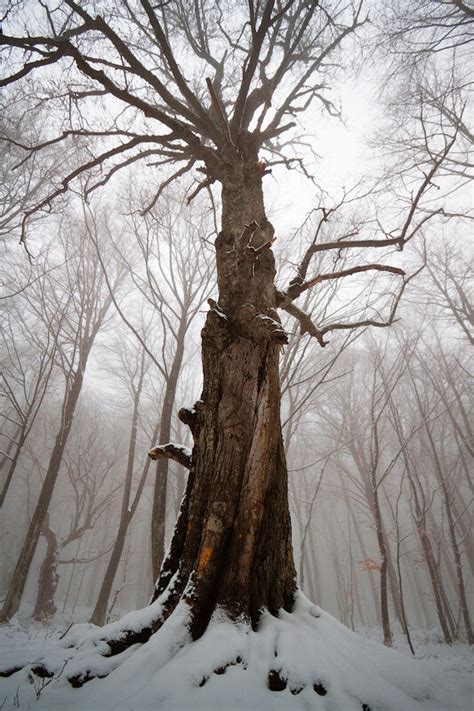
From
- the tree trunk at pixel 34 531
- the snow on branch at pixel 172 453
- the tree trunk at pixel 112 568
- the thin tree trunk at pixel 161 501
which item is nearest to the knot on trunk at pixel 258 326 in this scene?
the snow on branch at pixel 172 453

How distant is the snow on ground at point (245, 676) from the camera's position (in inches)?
37.2

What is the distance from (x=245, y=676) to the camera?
1020mm

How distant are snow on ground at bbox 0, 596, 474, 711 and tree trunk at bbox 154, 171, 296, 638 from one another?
111mm

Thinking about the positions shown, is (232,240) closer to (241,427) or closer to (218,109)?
(218,109)

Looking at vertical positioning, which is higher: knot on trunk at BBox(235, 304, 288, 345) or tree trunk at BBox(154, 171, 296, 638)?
knot on trunk at BBox(235, 304, 288, 345)

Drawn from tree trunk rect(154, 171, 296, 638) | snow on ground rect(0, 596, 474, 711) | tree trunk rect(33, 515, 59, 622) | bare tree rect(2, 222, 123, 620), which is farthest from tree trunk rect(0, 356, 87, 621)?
snow on ground rect(0, 596, 474, 711)

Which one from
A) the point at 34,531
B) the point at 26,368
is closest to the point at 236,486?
the point at 34,531

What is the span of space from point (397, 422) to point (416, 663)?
510 cm

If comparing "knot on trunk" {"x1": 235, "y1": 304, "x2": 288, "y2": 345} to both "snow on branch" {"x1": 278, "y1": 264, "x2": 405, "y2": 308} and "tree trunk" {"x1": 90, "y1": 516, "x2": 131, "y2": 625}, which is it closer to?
"snow on branch" {"x1": 278, "y1": 264, "x2": 405, "y2": 308}

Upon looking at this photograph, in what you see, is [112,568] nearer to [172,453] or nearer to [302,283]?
[172,453]

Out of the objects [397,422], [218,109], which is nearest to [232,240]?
[218,109]

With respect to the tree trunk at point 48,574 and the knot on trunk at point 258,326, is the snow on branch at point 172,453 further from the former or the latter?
the tree trunk at point 48,574

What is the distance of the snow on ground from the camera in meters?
0.94

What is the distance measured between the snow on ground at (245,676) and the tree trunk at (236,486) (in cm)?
11
